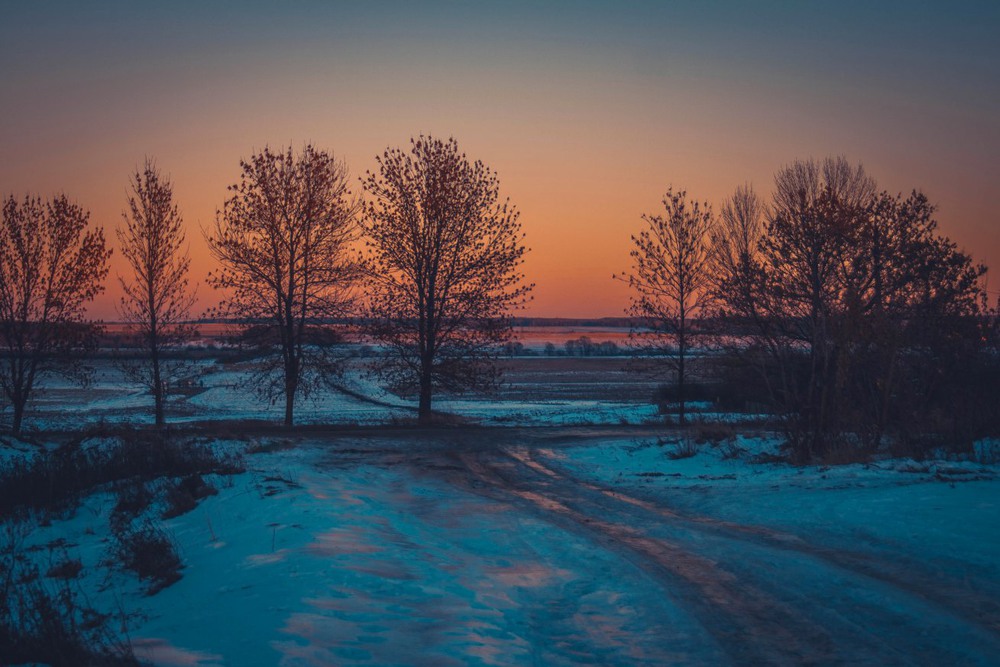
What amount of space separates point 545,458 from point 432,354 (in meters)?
10.8

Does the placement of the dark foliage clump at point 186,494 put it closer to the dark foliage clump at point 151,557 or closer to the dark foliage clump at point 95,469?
the dark foliage clump at point 95,469

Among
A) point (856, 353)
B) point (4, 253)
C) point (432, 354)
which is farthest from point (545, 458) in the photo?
point (4, 253)

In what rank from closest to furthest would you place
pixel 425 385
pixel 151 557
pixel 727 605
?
1. pixel 727 605
2. pixel 151 557
3. pixel 425 385

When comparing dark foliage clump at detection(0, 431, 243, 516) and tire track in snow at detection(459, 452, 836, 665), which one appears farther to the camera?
dark foliage clump at detection(0, 431, 243, 516)

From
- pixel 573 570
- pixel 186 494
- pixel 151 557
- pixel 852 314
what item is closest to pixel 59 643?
pixel 151 557

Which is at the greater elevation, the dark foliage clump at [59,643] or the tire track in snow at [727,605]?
the dark foliage clump at [59,643]

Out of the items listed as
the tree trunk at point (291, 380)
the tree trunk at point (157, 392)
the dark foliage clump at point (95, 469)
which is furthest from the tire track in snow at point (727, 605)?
the tree trunk at point (157, 392)

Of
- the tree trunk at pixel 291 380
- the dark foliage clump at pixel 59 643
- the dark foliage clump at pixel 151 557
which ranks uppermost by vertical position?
the tree trunk at pixel 291 380

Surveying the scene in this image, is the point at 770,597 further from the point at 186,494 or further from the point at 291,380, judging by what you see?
the point at 291,380

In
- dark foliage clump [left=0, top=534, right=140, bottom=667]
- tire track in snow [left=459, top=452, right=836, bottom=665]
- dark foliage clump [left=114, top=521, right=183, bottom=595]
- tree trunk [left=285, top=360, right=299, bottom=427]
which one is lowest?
dark foliage clump [left=114, top=521, right=183, bottom=595]

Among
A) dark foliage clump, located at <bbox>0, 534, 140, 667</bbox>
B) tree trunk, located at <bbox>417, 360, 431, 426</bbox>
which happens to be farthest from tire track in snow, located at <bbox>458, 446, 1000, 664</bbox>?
tree trunk, located at <bbox>417, 360, 431, 426</bbox>

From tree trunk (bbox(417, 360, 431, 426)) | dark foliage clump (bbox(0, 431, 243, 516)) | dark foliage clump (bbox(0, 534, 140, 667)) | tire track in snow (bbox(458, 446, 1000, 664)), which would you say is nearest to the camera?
dark foliage clump (bbox(0, 534, 140, 667))

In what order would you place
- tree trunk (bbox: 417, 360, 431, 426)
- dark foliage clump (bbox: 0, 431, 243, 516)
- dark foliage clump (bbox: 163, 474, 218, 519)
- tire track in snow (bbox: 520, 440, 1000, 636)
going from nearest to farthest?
tire track in snow (bbox: 520, 440, 1000, 636) → dark foliage clump (bbox: 163, 474, 218, 519) → dark foliage clump (bbox: 0, 431, 243, 516) → tree trunk (bbox: 417, 360, 431, 426)

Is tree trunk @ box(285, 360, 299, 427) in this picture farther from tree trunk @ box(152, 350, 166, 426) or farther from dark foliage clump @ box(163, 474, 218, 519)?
dark foliage clump @ box(163, 474, 218, 519)
